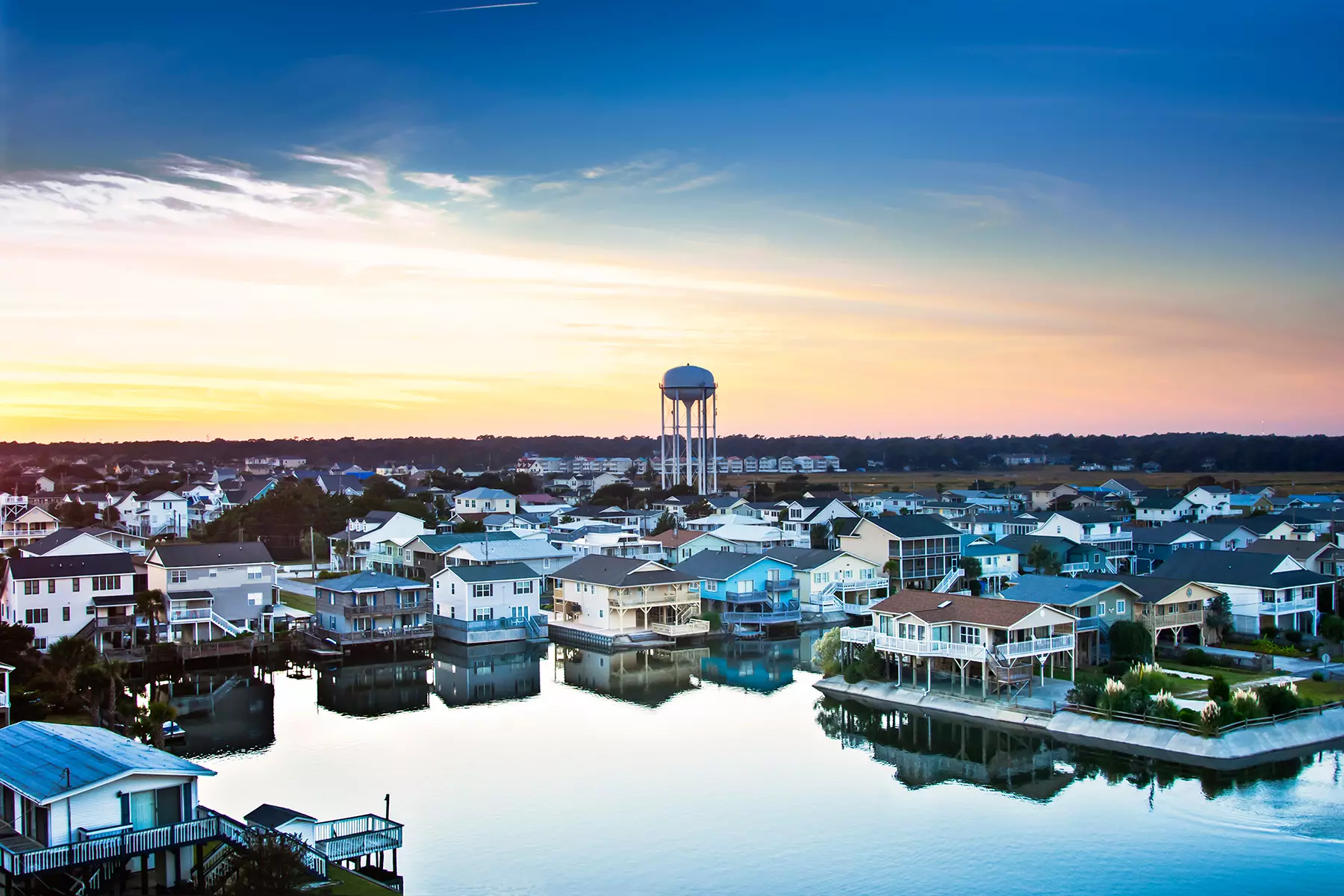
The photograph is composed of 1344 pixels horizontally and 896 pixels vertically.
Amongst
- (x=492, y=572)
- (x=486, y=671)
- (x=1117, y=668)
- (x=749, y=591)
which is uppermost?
(x=492, y=572)

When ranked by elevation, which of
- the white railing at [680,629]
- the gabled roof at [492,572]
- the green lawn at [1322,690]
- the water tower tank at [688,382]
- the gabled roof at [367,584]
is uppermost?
the water tower tank at [688,382]

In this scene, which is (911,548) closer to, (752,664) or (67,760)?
(752,664)

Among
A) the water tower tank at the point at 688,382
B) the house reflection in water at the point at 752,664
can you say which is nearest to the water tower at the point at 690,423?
the water tower tank at the point at 688,382

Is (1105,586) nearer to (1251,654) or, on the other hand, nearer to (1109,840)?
(1251,654)

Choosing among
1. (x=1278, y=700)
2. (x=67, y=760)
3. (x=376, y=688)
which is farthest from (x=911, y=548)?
(x=67, y=760)

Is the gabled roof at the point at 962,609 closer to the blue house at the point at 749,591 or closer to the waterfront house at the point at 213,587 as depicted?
the blue house at the point at 749,591

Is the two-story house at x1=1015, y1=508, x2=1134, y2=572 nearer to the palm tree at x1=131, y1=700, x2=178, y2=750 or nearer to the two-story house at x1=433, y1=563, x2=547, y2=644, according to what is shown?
the two-story house at x1=433, y1=563, x2=547, y2=644

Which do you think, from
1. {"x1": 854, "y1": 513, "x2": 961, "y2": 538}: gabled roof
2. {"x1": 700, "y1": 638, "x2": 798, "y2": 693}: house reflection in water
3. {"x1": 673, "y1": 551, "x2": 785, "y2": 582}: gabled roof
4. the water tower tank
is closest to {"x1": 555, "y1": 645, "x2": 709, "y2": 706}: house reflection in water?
{"x1": 700, "y1": 638, "x2": 798, "y2": 693}: house reflection in water
